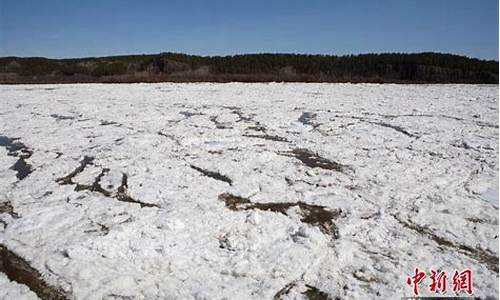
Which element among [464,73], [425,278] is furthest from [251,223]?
[464,73]

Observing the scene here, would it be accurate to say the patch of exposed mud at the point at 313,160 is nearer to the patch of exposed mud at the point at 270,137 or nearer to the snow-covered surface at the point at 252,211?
the snow-covered surface at the point at 252,211

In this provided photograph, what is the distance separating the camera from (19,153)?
5.45 meters

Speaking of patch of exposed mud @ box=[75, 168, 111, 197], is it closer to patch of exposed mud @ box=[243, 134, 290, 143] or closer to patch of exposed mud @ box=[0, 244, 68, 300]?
patch of exposed mud @ box=[0, 244, 68, 300]

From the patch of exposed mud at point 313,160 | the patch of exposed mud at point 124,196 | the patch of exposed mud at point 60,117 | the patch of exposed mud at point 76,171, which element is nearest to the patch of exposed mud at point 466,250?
the patch of exposed mud at point 313,160

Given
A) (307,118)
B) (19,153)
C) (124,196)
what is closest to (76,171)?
(124,196)

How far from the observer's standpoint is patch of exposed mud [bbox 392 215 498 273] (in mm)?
2529

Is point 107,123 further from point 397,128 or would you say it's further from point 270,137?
point 397,128

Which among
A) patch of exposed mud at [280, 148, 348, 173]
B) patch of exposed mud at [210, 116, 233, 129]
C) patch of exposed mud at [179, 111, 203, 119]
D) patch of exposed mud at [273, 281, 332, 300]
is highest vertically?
patch of exposed mud at [179, 111, 203, 119]

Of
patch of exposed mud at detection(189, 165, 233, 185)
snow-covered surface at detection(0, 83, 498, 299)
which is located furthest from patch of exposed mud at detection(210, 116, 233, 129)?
patch of exposed mud at detection(189, 165, 233, 185)

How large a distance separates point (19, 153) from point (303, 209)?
437cm

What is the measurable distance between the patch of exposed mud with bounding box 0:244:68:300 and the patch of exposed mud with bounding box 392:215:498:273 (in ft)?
8.37

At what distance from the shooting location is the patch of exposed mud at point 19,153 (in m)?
4.59

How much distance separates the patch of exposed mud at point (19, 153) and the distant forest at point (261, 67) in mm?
18749

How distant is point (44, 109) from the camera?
9789 millimetres
